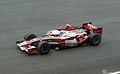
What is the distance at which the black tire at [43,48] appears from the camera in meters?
16.0

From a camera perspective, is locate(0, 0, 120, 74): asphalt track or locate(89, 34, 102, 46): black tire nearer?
locate(0, 0, 120, 74): asphalt track

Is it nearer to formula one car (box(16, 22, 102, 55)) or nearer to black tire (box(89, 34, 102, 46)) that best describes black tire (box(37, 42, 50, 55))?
formula one car (box(16, 22, 102, 55))

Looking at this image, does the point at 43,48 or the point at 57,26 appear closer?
the point at 43,48

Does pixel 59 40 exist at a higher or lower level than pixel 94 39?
higher

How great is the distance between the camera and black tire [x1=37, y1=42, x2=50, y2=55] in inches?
628

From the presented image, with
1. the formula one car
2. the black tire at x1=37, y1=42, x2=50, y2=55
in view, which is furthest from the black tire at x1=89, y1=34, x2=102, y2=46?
the black tire at x1=37, y1=42, x2=50, y2=55

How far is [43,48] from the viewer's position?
16.0 m

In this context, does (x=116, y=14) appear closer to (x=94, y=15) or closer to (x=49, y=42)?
(x=94, y=15)

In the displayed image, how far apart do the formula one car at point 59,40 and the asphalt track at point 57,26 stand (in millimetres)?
238

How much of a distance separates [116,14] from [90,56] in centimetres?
643

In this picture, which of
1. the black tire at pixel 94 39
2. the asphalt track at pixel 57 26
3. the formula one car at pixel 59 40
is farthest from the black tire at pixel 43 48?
the black tire at pixel 94 39

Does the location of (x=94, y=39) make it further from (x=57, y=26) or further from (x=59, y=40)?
(x=57, y=26)

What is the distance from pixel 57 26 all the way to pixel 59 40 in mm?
3355

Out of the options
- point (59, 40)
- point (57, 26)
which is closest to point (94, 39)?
point (59, 40)
